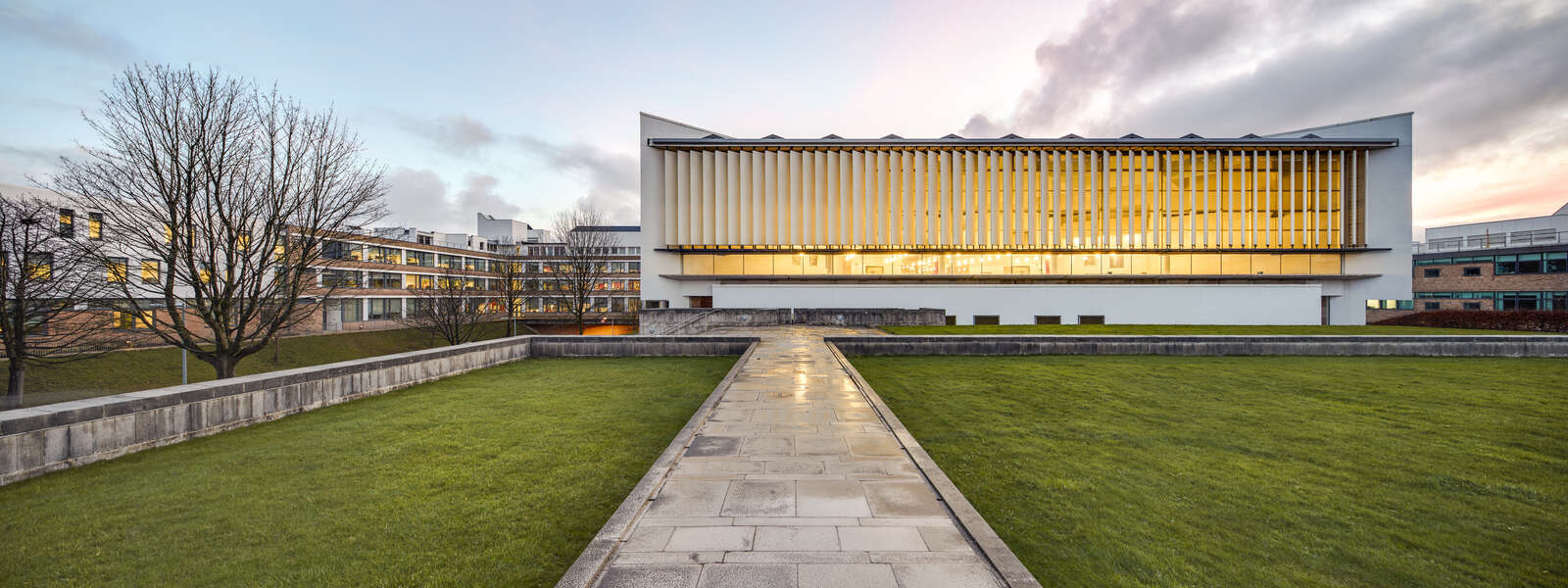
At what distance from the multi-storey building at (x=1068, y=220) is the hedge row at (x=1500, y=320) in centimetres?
408

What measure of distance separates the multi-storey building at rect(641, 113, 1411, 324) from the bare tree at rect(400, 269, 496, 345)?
16731 millimetres

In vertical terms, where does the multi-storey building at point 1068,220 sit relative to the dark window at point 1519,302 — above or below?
above

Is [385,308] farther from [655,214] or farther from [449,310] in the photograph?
[655,214]

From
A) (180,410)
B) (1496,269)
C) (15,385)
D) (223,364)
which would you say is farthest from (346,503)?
(1496,269)

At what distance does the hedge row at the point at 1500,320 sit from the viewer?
28.7 m

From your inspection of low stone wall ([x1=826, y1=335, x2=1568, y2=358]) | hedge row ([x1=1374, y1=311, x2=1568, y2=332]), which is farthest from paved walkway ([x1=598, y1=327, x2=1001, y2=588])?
hedge row ([x1=1374, y1=311, x2=1568, y2=332])

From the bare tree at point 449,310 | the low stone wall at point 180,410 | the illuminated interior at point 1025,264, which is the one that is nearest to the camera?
the low stone wall at point 180,410

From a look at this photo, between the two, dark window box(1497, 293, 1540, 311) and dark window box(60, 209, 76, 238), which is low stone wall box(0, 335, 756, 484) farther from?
dark window box(1497, 293, 1540, 311)

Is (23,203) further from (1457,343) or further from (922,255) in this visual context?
(1457,343)

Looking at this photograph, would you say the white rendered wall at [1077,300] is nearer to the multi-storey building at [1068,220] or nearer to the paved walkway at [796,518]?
the multi-storey building at [1068,220]

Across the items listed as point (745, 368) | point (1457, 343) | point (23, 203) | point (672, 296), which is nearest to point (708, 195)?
point (672, 296)

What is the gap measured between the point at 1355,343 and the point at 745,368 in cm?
1828

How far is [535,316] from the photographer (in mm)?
57719

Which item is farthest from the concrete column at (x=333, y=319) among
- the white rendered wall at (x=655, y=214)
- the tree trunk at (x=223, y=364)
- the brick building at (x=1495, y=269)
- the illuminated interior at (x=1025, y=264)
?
the brick building at (x=1495, y=269)
